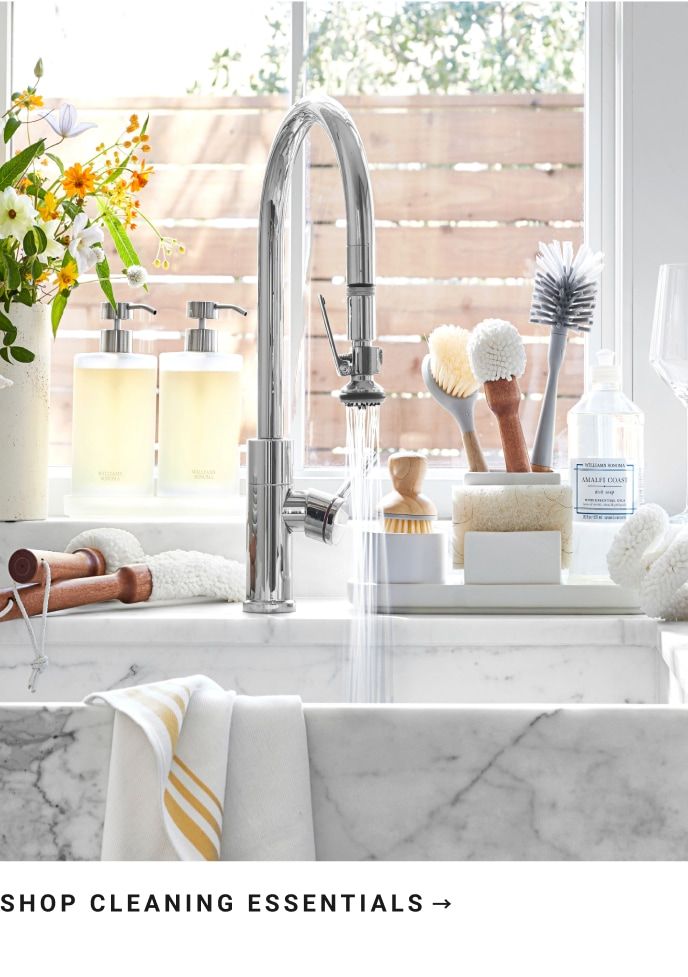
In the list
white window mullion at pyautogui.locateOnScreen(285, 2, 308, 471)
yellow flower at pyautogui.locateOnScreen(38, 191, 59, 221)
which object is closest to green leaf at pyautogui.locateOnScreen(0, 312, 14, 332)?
yellow flower at pyautogui.locateOnScreen(38, 191, 59, 221)

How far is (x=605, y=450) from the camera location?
1.08m

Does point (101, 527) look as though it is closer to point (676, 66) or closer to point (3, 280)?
point (3, 280)

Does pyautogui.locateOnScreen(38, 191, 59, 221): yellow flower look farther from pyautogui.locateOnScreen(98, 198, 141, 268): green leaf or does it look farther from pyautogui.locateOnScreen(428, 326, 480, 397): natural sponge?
pyautogui.locateOnScreen(428, 326, 480, 397): natural sponge

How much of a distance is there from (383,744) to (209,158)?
0.87 meters

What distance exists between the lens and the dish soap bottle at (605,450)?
3.22 feet

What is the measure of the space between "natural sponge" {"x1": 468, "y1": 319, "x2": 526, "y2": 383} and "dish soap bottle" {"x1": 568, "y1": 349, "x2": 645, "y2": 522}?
0.40ft

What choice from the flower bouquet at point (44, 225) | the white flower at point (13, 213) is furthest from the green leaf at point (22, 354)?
the white flower at point (13, 213)

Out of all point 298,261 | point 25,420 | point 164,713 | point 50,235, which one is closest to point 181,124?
point 298,261

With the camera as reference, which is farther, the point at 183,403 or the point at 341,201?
the point at 341,201

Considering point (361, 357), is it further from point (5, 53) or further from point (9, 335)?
point (5, 53)

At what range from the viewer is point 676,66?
3.78 feet

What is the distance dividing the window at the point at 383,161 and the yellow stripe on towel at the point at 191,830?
0.71 m
